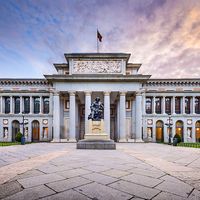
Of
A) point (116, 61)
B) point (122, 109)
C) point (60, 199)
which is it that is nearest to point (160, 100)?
point (122, 109)

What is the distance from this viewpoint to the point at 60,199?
3809mm

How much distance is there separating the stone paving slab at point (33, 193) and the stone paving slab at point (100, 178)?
154 centimetres

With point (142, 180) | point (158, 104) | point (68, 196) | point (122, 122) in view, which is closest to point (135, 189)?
point (142, 180)

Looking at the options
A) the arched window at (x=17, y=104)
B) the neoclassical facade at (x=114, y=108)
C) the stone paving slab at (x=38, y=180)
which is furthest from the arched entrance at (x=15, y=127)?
the stone paving slab at (x=38, y=180)

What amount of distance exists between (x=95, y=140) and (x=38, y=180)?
10930 millimetres

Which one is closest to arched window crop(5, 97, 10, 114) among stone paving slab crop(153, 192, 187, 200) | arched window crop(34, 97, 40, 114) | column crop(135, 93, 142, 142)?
arched window crop(34, 97, 40, 114)

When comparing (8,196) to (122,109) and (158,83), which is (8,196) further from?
(158,83)

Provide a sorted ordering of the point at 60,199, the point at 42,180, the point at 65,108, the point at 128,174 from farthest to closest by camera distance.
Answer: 1. the point at 65,108
2. the point at 128,174
3. the point at 42,180
4. the point at 60,199

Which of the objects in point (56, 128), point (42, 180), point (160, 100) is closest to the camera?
point (42, 180)

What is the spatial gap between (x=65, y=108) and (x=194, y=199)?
3009 centimetres

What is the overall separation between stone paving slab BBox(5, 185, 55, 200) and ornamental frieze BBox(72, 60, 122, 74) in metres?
26.0

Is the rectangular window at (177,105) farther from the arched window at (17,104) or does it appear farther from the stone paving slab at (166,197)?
the arched window at (17,104)

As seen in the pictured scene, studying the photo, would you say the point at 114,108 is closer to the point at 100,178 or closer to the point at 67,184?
the point at 100,178

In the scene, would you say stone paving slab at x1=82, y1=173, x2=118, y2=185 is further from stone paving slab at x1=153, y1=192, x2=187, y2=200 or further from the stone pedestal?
the stone pedestal
